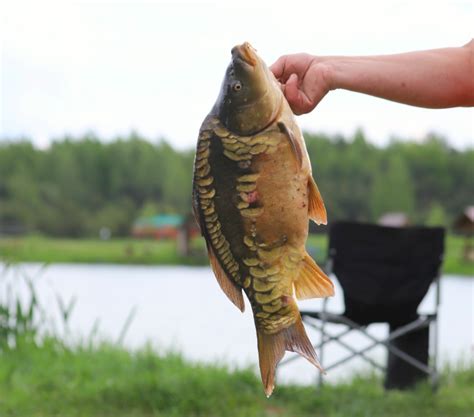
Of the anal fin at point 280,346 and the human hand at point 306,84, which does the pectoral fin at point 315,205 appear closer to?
the anal fin at point 280,346

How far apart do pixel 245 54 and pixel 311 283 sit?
10.8 inches

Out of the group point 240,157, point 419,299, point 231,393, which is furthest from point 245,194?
point 419,299

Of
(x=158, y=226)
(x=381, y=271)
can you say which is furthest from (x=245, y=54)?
(x=158, y=226)

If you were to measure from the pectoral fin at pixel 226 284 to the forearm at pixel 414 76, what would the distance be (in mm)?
342

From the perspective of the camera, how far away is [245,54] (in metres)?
0.92

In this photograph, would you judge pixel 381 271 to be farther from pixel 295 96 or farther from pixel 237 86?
pixel 237 86

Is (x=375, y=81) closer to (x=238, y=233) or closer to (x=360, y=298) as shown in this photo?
(x=238, y=233)

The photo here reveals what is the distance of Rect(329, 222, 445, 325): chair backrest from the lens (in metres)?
4.42

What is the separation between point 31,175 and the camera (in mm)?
12031

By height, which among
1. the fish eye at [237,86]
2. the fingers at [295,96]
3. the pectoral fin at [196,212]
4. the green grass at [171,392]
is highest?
the fish eye at [237,86]

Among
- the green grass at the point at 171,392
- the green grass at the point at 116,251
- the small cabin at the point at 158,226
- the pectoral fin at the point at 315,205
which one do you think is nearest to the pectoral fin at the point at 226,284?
the pectoral fin at the point at 315,205

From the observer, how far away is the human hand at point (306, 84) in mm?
1141

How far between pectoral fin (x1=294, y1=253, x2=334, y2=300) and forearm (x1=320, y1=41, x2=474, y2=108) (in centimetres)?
30

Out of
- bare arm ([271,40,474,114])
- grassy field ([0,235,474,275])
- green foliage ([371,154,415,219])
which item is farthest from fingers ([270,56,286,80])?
grassy field ([0,235,474,275])
